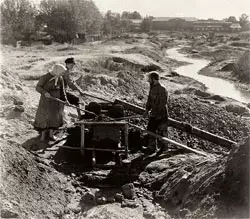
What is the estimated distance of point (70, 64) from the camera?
7797mm

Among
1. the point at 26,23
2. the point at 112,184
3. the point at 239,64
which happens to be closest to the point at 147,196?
the point at 112,184

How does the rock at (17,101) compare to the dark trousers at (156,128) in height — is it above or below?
above

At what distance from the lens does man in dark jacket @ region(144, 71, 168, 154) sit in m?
7.14

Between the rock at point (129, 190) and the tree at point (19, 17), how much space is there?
31.5 metres

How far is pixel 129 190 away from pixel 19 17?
34.7 metres

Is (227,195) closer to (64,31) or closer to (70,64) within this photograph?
(70,64)

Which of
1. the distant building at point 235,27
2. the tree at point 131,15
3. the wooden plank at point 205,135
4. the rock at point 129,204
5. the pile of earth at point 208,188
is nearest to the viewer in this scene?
the pile of earth at point 208,188

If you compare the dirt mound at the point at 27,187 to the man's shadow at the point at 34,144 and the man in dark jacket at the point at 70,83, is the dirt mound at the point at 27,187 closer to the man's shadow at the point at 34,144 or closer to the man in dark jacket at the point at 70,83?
the man's shadow at the point at 34,144

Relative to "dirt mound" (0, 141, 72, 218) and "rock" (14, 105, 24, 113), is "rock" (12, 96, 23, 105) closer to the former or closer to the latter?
"rock" (14, 105, 24, 113)

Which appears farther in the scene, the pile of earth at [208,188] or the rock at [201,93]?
the rock at [201,93]

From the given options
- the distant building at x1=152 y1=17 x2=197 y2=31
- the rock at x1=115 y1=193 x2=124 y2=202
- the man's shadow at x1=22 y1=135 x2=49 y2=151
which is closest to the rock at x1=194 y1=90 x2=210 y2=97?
the man's shadow at x1=22 y1=135 x2=49 y2=151

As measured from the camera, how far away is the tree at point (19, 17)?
36.0 meters

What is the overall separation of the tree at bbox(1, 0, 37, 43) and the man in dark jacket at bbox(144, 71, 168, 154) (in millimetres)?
29860

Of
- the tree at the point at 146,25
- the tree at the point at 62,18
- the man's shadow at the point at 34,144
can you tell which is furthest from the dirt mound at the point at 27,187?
the tree at the point at 146,25
